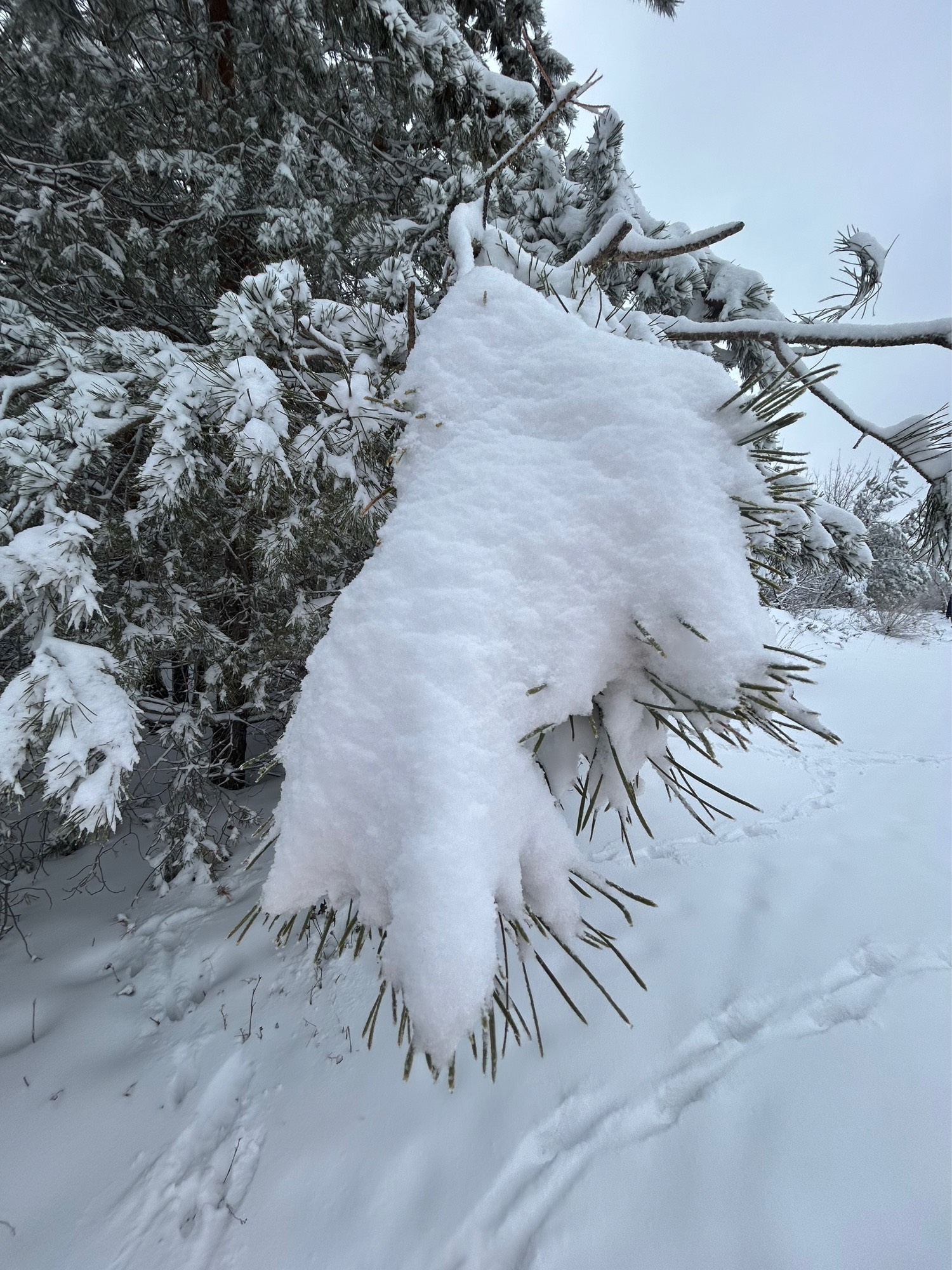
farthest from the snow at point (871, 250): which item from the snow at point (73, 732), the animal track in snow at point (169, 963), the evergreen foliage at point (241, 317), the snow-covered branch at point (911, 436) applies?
the animal track in snow at point (169, 963)

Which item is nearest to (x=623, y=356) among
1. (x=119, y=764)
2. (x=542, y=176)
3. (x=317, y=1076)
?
(x=119, y=764)

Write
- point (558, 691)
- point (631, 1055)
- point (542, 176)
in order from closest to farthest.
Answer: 1. point (558, 691)
2. point (631, 1055)
3. point (542, 176)

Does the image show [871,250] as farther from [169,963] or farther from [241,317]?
[169,963]

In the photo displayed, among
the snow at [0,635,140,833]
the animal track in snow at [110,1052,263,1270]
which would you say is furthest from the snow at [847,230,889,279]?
the animal track in snow at [110,1052,263,1270]

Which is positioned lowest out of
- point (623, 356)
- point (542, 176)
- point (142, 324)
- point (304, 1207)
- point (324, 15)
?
point (304, 1207)

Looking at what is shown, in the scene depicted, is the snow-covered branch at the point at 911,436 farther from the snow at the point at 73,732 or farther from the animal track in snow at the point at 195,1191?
the animal track in snow at the point at 195,1191

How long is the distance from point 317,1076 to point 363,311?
309 cm

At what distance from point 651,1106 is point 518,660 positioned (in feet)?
7.39

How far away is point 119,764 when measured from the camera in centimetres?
110

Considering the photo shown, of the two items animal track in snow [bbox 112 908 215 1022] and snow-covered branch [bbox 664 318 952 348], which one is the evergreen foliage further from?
animal track in snow [bbox 112 908 215 1022]

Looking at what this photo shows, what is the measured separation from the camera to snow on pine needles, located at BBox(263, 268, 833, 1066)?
517 millimetres

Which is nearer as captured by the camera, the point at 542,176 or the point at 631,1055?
the point at 631,1055

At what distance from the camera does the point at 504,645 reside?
60cm

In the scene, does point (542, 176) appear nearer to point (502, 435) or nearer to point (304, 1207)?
point (502, 435)
